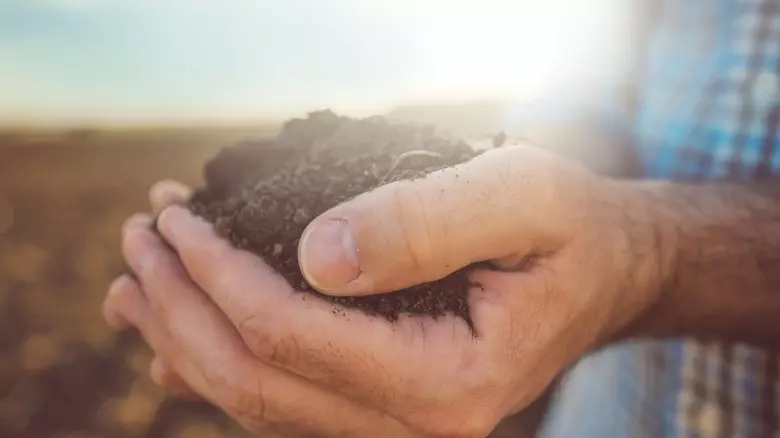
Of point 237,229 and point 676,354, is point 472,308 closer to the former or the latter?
point 237,229

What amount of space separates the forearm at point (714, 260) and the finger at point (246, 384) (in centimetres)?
23

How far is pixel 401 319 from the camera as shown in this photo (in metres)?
0.35

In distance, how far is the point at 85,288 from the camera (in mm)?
1746

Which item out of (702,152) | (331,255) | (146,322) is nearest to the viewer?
(331,255)

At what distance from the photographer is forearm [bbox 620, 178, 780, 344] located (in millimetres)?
508

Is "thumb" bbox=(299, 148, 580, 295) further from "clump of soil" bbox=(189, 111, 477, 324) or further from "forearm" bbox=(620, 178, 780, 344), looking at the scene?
"forearm" bbox=(620, 178, 780, 344)

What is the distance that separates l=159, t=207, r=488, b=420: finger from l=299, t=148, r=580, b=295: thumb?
0.02m

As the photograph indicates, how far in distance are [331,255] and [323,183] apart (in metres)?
0.07

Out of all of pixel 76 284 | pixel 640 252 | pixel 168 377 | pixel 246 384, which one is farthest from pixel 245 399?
pixel 76 284

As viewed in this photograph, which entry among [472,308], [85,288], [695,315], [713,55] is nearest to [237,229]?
[472,308]

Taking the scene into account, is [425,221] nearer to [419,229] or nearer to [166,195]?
[419,229]

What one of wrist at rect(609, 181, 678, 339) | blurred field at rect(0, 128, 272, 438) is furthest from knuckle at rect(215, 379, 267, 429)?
blurred field at rect(0, 128, 272, 438)

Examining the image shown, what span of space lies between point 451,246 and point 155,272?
0.19 m

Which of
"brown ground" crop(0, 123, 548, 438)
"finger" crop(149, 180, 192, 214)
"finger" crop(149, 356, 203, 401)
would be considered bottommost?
"brown ground" crop(0, 123, 548, 438)
